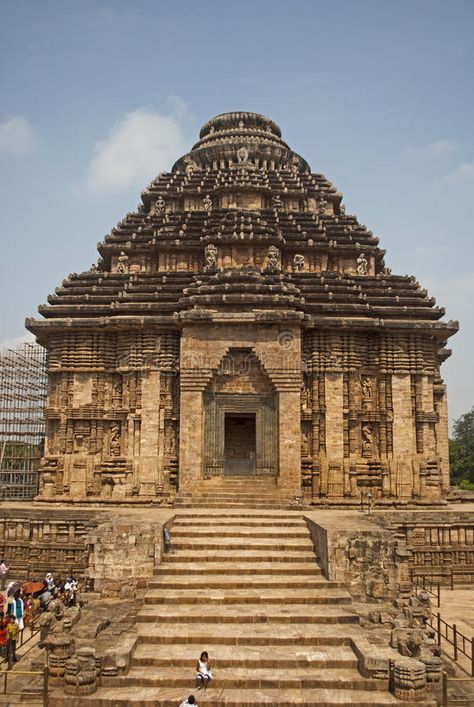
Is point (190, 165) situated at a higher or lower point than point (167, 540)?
higher

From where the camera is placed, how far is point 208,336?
20359mm

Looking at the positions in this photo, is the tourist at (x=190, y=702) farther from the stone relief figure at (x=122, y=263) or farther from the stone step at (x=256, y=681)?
the stone relief figure at (x=122, y=263)

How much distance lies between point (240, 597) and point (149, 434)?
8.93 m

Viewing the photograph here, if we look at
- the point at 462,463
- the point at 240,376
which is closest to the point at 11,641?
the point at 240,376

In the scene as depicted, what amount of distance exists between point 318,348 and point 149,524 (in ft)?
31.6

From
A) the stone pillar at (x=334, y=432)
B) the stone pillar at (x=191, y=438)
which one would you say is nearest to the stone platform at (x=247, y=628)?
the stone pillar at (x=191, y=438)

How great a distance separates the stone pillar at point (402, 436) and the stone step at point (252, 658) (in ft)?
34.9

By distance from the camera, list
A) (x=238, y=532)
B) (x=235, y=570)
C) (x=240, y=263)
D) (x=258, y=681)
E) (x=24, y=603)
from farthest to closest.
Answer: (x=240, y=263) → (x=238, y=532) → (x=24, y=603) → (x=235, y=570) → (x=258, y=681)

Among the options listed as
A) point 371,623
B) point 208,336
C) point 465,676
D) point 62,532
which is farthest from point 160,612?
point 208,336

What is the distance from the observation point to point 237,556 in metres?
14.4

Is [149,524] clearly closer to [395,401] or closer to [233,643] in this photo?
[233,643]

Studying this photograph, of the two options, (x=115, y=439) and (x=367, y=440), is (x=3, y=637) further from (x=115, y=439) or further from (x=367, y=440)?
(x=367, y=440)

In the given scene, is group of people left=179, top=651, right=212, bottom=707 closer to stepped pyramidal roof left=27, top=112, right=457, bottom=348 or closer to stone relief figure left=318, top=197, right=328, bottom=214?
stepped pyramidal roof left=27, top=112, right=457, bottom=348

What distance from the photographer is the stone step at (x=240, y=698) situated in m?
9.35
